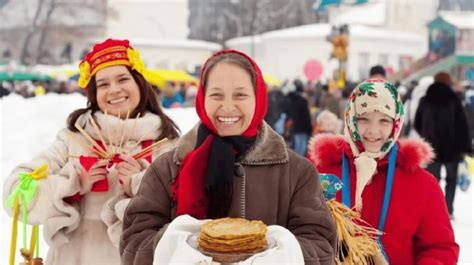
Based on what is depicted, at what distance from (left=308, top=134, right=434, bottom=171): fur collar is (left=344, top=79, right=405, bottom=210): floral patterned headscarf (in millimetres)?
55

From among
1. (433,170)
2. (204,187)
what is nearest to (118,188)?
(204,187)

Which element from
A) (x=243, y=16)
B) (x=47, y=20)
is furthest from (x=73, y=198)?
(x=243, y=16)

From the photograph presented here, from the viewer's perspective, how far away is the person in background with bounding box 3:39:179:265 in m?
3.08

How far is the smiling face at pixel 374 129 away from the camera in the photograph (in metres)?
3.20

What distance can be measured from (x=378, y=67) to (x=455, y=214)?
2.85 meters

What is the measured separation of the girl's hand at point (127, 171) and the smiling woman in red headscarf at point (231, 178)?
840 mm

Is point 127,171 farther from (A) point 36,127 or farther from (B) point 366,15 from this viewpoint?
(B) point 366,15

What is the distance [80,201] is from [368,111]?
4.33 feet

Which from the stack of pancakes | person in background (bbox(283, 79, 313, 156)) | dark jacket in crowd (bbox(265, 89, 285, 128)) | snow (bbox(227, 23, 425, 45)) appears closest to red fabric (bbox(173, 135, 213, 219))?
the stack of pancakes

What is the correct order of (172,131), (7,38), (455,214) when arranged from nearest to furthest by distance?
1. (172,131)
2. (455,214)
3. (7,38)

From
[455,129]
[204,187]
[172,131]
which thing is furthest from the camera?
[455,129]

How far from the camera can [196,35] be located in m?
60.7

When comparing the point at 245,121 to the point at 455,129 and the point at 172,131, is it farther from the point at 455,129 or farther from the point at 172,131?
the point at 455,129

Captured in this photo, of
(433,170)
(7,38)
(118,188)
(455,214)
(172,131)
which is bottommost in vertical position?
(455,214)
